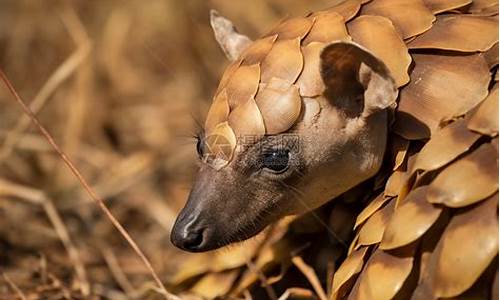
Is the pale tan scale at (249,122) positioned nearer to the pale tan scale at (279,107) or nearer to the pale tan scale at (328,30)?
the pale tan scale at (279,107)

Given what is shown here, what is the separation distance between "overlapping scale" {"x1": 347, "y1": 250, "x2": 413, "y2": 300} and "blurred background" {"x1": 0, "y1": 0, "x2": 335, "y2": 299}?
437 millimetres

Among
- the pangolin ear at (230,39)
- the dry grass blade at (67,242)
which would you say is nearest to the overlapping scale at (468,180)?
the pangolin ear at (230,39)

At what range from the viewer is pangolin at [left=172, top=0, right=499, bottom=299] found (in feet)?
5.83

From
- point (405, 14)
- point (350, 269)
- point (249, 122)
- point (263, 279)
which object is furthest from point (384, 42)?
point (263, 279)

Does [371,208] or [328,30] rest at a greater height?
[328,30]

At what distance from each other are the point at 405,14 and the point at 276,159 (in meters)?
0.37

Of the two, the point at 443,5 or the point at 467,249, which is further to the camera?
the point at 443,5

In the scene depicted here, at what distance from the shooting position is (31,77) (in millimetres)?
3918

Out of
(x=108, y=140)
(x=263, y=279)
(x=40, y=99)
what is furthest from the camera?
(x=108, y=140)

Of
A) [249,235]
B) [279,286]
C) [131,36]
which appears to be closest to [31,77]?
[131,36]

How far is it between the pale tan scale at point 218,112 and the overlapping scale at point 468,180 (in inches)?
16.8

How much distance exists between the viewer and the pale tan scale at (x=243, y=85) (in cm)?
184

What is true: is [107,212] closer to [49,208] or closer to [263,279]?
[263,279]

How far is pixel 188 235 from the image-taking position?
182 centimetres
